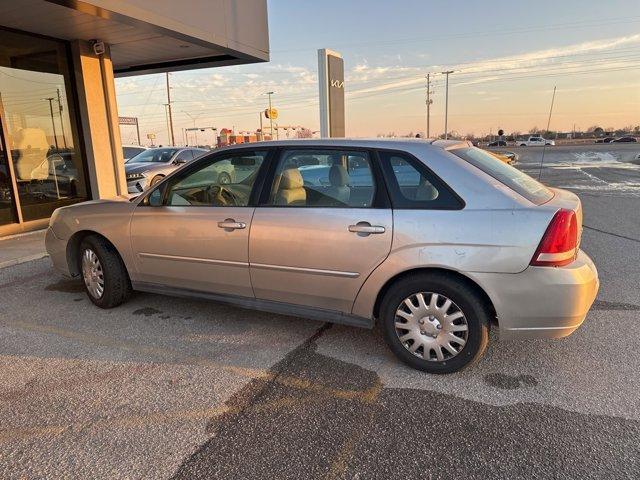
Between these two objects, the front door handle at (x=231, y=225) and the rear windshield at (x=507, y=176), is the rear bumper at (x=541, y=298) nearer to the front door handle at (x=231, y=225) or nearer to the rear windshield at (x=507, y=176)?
the rear windshield at (x=507, y=176)

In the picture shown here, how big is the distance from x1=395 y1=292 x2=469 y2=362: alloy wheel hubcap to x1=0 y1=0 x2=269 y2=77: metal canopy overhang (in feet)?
19.0

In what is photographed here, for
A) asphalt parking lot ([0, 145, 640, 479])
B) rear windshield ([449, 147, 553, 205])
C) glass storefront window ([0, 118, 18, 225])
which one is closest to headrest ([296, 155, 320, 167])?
rear windshield ([449, 147, 553, 205])

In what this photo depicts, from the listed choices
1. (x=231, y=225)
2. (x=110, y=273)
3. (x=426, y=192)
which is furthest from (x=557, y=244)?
(x=110, y=273)

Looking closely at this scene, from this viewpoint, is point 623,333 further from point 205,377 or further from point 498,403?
point 205,377

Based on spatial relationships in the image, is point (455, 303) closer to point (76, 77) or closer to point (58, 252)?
point (58, 252)

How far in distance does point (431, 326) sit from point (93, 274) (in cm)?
332

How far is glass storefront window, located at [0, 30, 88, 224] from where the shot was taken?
815 centimetres

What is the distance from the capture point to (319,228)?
337 centimetres

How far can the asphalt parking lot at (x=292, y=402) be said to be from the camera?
7.79 feet

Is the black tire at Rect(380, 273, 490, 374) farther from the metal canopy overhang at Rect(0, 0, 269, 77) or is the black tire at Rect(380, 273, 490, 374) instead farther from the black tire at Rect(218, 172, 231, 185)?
the metal canopy overhang at Rect(0, 0, 269, 77)

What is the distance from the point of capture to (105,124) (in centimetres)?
951

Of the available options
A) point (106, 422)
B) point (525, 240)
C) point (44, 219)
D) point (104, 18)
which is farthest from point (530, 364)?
point (44, 219)

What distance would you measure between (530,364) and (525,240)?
3.39 ft

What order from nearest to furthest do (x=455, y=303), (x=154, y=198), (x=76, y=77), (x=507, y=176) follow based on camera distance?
(x=455, y=303)
(x=507, y=176)
(x=154, y=198)
(x=76, y=77)
